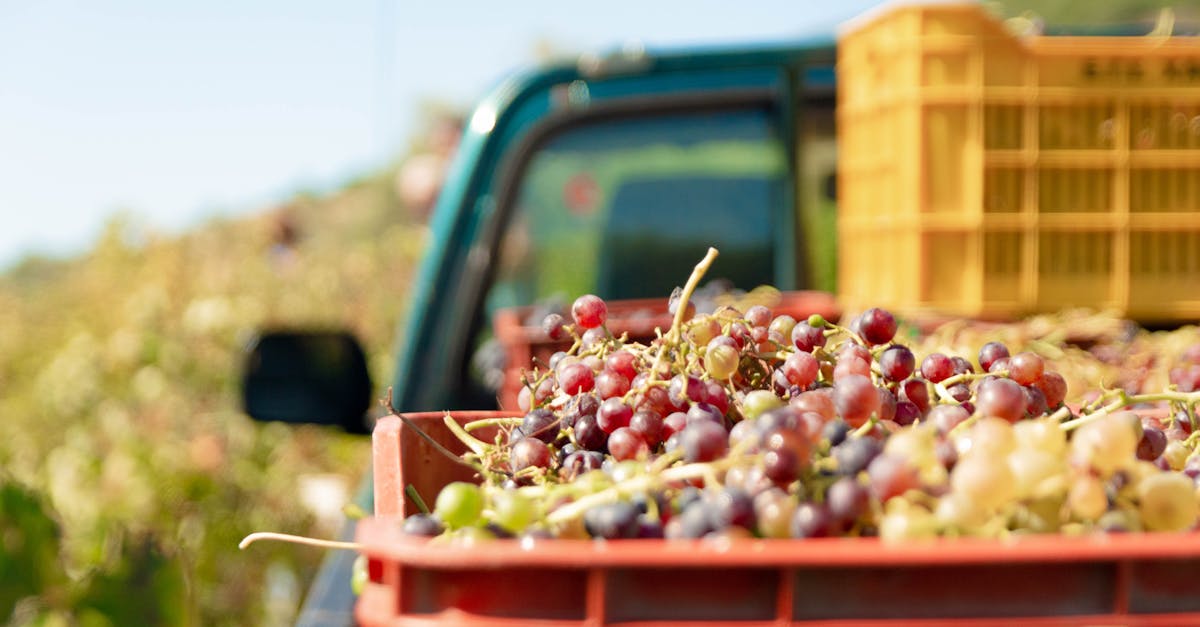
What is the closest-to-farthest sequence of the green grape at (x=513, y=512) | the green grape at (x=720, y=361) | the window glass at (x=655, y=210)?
the green grape at (x=513, y=512)
the green grape at (x=720, y=361)
the window glass at (x=655, y=210)

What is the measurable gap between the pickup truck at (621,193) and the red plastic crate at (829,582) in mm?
2273

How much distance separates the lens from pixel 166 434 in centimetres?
718

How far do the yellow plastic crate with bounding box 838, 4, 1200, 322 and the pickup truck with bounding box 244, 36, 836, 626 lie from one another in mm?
482

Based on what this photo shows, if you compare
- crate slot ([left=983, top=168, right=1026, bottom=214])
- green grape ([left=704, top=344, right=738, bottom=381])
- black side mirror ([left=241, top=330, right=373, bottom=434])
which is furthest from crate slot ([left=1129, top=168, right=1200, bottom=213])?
green grape ([left=704, top=344, right=738, bottom=381])

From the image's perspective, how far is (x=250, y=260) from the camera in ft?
31.2

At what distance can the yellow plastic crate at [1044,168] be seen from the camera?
294 cm

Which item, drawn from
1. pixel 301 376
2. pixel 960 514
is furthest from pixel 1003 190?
pixel 960 514

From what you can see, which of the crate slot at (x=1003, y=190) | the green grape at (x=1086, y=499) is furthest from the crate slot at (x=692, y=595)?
the crate slot at (x=1003, y=190)

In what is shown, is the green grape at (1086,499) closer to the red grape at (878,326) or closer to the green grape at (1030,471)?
the green grape at (1030,471)

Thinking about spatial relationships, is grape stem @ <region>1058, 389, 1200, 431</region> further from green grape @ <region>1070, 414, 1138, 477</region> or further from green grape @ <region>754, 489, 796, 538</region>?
green grape @ <region>754, 489, 796, 538</region>

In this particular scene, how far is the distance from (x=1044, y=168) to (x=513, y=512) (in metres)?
2.48

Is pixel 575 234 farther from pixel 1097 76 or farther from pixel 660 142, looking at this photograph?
pixel 1097 76

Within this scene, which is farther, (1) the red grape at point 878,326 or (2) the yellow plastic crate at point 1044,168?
(2) the yellow plastic crate at point 1044,168

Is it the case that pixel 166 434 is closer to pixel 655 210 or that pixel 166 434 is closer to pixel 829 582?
pixel 655 210
